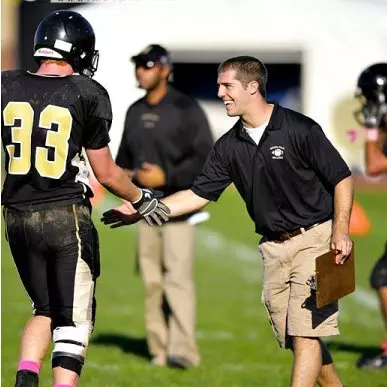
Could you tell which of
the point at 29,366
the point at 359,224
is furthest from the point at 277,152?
the point at 359,224

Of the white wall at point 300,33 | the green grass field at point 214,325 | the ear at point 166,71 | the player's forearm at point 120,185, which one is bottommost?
the green grass field at point 214,325

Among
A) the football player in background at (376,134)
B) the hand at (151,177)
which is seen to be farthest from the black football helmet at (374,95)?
the hand at (151,177)

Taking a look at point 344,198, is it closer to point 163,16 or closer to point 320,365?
point 320,365

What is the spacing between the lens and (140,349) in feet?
28.1

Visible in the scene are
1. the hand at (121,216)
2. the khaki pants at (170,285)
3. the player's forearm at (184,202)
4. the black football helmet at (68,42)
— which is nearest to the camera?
the black football helmet at (68,42)

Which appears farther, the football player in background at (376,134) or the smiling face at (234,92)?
the football player in background at (376,134)

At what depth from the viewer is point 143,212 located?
5836mm

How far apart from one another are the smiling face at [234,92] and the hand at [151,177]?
2.07 m

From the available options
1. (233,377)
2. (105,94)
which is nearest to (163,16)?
(233,377)

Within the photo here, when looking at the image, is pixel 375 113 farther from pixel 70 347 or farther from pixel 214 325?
pixel 70 347

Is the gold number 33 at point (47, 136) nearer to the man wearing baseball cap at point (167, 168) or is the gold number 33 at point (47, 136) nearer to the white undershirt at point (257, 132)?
the white undershirt at point (257, 132)

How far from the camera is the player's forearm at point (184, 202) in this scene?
614 centimetres

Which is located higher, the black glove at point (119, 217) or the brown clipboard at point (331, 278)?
the black glove at point (119, 217)

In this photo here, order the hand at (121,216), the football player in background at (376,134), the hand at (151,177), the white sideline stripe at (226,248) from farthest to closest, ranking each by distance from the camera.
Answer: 1. the white sideline stripe at (226,248)
2. the hand at (151,177)
3. the football player in background at (376,134)
4. the hand at (121,216)
